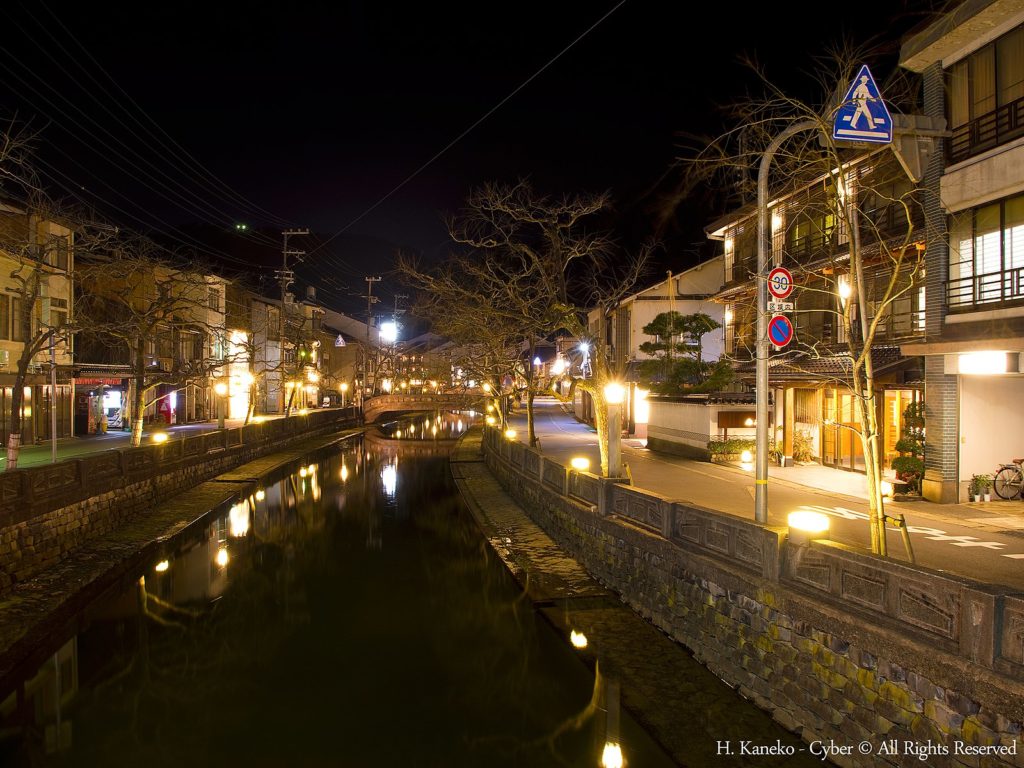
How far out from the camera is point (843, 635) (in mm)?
7035

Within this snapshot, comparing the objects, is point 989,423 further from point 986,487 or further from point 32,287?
point 32,287

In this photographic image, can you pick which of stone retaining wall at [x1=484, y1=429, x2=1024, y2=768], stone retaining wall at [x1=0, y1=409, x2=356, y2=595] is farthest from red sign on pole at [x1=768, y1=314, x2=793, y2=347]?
stone retaining wall at [x1=0, y1=409, x2=356, y2=595]

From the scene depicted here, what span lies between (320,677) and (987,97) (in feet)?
57.3

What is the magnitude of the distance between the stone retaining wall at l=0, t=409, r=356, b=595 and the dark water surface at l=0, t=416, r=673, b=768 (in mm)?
1718

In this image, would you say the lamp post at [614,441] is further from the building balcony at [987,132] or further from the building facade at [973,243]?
the building balcony at [987,132]

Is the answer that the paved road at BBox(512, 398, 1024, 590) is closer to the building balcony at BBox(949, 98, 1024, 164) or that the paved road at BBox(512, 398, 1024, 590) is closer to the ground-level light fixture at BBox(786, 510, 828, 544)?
the ground-level light fixture at BBox(786, 510, 828, 544)

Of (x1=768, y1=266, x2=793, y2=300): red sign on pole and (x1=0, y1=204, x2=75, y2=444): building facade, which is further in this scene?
(x1=0, y1=204, x2=75, y2=444): building facade

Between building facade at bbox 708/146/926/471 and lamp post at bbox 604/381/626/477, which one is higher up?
building facade at bbox 708/146/926/471

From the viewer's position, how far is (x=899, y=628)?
6438 mm

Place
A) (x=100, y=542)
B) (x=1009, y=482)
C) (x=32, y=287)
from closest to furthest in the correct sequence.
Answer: (x=1009, y=482), (x=100, y=542), (x=32, y=287)

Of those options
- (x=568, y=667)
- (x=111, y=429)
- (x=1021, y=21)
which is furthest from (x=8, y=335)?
(x=1021, y=21)

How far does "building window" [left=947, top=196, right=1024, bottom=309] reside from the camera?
13.7 metres

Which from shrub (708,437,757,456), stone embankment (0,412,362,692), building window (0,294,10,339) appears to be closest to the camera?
stone embankment (0,412,362,692)

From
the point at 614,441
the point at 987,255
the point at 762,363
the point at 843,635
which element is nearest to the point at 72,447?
the point at 614,441
